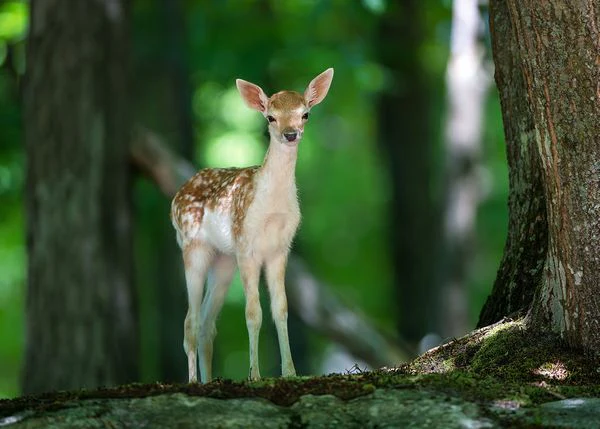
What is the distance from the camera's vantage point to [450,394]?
556cm

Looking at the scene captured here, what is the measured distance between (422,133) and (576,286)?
12.2 metres

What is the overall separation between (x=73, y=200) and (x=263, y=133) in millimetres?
2382

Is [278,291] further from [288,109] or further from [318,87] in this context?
[318,87]

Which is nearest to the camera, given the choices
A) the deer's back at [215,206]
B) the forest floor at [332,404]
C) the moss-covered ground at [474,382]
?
the forest floor at [332,404]

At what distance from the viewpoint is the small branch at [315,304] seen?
12.2 m

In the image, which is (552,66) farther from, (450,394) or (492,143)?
(492,143)

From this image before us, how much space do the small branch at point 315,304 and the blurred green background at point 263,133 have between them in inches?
33.4

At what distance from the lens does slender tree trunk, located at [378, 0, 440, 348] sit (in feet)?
58.9

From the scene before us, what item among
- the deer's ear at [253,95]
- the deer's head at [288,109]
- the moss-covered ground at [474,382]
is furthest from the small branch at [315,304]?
the moss-covered ground at [474,382]

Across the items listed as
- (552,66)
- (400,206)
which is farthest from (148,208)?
(552,66)

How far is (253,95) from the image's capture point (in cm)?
734

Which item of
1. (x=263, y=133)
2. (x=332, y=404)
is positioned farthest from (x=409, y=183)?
(x=332, y=404)

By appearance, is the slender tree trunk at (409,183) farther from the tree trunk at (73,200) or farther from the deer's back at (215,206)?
the deer's back at (215,206)

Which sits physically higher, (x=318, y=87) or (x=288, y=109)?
(x=318, y=87)
